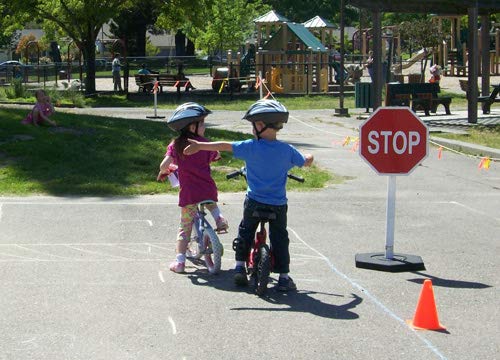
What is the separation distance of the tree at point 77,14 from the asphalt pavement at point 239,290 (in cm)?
2413

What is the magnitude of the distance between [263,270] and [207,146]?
3.64 ft

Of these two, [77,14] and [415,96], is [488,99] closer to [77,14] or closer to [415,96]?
[415,96]

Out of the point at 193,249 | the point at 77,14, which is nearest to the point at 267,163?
the point at 193,249

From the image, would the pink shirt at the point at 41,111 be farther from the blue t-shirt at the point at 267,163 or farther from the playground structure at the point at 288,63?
the playground structure at the point at 288,63

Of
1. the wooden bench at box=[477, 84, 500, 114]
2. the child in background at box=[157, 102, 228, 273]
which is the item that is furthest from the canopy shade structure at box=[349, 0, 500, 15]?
the child in background at box=[157, 102, 228, 273]

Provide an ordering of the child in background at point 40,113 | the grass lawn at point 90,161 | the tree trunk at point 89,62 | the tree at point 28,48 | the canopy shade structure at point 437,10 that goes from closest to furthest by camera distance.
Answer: the grass lawn at point 90,161, the child in background at point 40,113, the canopy shade structure at point 437,10, the tree trunk at point 89,62, the tree at point 28,48

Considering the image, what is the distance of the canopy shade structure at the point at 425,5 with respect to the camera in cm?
2491

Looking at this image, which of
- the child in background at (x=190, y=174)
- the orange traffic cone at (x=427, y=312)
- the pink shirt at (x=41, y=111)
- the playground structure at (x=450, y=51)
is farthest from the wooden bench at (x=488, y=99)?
the orange traffic cone at (x=427, y=312)

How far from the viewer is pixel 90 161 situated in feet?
50.6

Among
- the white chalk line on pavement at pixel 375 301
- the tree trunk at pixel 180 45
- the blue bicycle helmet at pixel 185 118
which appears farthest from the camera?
the tree trunk at pixel 180 45

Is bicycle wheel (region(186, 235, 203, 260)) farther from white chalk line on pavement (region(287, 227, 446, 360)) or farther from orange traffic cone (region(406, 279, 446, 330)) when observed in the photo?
orange traffic cone (region(406, 279, 446, 330))

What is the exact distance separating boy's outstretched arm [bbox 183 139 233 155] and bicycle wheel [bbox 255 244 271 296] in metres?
0.87

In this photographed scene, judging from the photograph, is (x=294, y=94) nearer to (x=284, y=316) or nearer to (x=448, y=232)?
(x=448, y=232)

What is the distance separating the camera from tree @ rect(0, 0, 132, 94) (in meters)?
36.2
